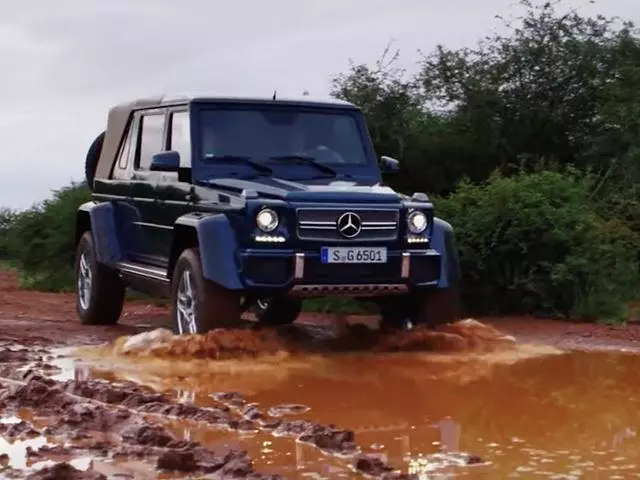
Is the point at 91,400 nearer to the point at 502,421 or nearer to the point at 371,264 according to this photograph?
the point at 502,421

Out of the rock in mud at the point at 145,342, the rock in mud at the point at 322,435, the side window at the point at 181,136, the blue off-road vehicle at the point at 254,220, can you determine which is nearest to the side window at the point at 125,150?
the blue off-road vehicle at the point at 254,220

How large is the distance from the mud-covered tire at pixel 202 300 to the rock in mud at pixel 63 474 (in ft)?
12.6

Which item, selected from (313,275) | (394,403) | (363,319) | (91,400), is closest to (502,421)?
(394,403)

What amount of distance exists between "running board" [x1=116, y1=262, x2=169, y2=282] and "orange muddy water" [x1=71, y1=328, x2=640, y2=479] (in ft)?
4.04

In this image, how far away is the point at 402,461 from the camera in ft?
15.9

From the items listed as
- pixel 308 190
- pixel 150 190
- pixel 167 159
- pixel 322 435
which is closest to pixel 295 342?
pixel 308 190

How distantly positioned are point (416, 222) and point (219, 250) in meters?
1.47

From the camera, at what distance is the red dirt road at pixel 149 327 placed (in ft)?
31.6

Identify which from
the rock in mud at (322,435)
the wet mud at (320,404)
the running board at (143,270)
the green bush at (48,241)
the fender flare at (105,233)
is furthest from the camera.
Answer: the green bush at (48,241)

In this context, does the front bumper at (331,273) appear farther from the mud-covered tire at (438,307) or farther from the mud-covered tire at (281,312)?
the mud-covered tire at (281,312)

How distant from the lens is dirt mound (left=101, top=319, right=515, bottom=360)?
8180mm

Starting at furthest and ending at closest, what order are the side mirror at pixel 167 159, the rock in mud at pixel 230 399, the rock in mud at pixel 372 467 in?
1. the side mirror at pixel 167 159
2. the rock in mud at pixel 230 399
3. the rock in mud at pixel 372 467

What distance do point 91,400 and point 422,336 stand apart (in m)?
3.28

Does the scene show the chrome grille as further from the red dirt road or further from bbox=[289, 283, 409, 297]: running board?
the red dirt road
